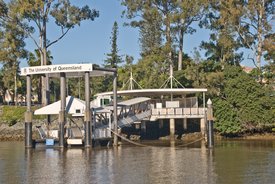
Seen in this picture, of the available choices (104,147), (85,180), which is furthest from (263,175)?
(104,147)

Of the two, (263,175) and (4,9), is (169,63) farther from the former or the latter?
(263,175)

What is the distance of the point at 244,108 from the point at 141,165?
21.3 m

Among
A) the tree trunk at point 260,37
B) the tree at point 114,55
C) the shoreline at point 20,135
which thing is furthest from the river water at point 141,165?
the tree at point 114,55

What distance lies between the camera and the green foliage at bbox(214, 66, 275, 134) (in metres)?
44.1

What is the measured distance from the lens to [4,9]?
51375 mm

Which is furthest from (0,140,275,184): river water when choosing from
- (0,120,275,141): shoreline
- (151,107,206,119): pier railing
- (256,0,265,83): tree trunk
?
(256,0,265,83): tree trunk

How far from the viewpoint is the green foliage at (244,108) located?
4412 cm

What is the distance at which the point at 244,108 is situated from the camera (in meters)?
44.8

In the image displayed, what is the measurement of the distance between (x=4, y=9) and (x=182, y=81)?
19233 mm

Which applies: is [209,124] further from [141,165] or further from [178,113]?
[178,113]

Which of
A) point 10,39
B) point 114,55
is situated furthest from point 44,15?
point 114,55

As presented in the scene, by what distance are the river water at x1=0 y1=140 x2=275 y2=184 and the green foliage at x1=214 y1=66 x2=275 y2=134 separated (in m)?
9.09

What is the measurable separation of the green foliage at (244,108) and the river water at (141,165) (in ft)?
29.8

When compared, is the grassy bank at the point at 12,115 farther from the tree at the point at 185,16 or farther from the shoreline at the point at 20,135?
the tree at the point at 185,16
